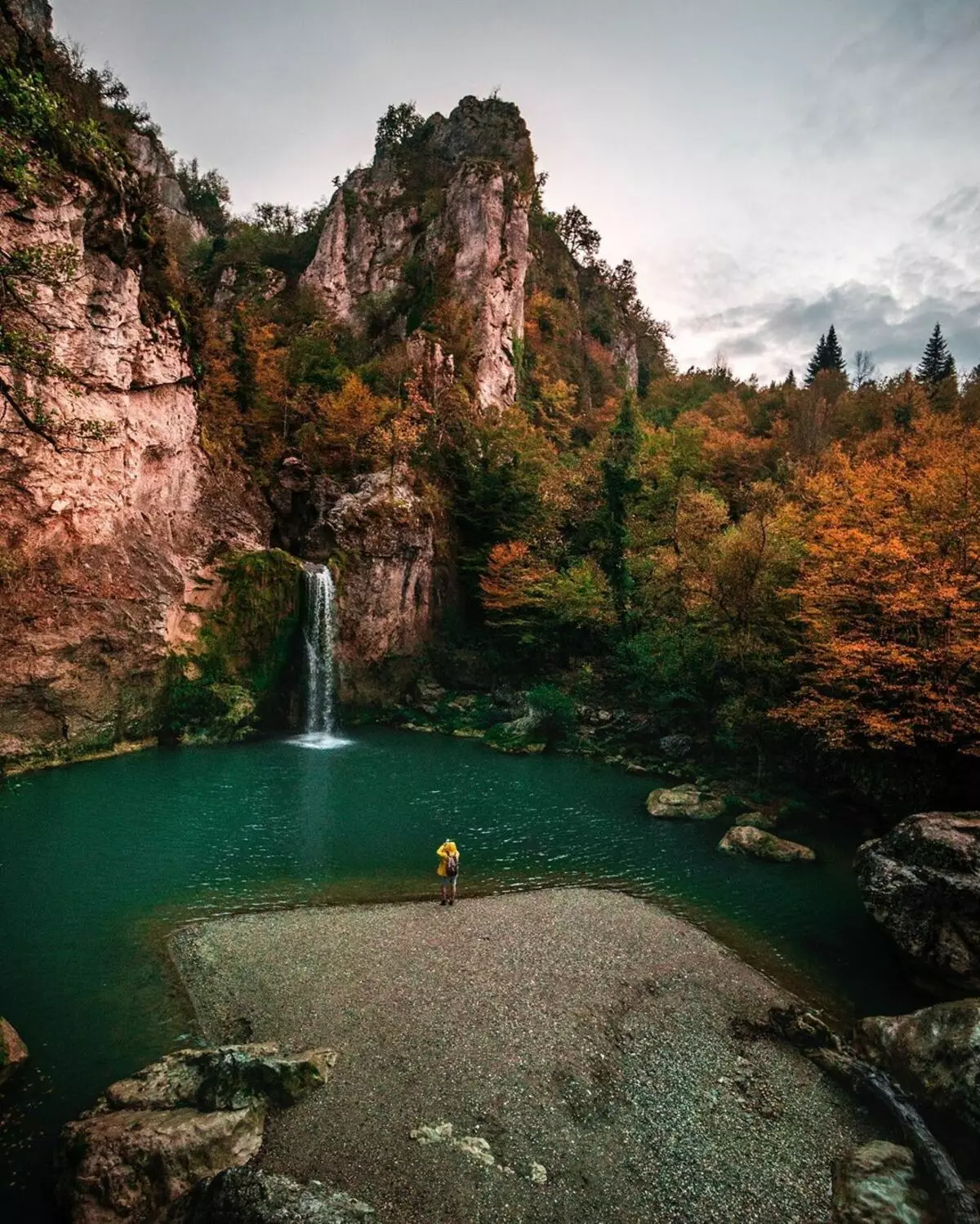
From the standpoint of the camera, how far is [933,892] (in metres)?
11.6

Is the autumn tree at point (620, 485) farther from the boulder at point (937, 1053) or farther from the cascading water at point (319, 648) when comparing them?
the boulder at point (937, 1053)

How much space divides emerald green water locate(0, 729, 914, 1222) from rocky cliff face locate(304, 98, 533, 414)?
32.1 m

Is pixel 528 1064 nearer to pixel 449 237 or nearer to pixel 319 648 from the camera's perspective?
pixel 319 648

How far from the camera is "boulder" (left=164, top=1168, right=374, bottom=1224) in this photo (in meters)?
6.51

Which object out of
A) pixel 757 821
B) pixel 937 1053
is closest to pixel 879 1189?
pixel 937 1053

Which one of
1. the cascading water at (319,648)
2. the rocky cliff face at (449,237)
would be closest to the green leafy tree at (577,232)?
the rocky cliff face at (449,237)

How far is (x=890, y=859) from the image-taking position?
12586 millimetres

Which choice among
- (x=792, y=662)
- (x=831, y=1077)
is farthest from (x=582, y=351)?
(x=831, y=1077)

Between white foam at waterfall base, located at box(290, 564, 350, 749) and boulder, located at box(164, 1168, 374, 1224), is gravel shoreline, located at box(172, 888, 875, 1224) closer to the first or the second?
boulder, located at box(164, 1168, 374, 1224)

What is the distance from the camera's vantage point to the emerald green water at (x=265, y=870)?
382 inches

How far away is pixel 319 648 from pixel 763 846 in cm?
2334

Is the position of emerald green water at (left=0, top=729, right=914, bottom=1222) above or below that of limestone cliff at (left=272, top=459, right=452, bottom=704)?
below

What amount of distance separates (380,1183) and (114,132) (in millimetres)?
36119

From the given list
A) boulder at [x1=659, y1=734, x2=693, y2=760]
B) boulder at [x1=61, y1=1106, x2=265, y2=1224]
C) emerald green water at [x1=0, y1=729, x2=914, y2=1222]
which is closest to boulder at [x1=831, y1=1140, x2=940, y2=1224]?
emerald green water at [x1=0, y1=729, x2=914, y2=1222]
